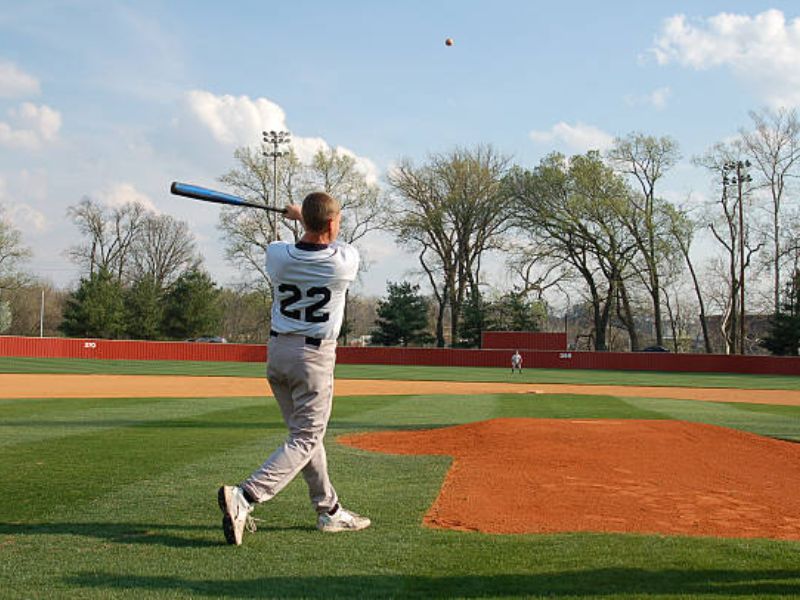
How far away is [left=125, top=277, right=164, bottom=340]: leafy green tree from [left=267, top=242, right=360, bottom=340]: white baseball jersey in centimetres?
5802

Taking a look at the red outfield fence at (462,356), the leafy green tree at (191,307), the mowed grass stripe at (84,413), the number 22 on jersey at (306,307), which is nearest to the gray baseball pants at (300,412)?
the number 22 on jersey at (306,307)

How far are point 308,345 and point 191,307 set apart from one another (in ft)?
191

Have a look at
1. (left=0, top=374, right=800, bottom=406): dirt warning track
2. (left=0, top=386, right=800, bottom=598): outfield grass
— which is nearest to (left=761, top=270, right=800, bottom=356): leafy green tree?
(left=0, top=374, right=800, bottom=406): dirt warning track

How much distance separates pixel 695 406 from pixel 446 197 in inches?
1587

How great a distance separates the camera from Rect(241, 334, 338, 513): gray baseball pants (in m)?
4.64

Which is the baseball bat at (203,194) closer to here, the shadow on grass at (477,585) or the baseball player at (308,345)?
the baseball player at (308,345)

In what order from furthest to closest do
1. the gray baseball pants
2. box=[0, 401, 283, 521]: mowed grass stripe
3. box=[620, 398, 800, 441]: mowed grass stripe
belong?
1. box=[620, 398, 800, 441]: mowed grass stripe
2. box=[0, 401, 283, 521]: mowed grass stripe
3. the gray baseball pants

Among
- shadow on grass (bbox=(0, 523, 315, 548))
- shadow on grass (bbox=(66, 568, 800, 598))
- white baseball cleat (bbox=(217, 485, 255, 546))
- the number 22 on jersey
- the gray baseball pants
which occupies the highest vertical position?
the number 22 on jersey

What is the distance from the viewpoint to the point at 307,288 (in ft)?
15.7

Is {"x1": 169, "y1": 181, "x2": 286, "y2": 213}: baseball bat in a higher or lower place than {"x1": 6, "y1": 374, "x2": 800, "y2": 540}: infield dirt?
higher

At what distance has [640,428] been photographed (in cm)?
1074

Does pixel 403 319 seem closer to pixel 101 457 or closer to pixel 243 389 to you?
pixel 243 389

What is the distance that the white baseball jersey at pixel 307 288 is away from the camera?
15.5 feet

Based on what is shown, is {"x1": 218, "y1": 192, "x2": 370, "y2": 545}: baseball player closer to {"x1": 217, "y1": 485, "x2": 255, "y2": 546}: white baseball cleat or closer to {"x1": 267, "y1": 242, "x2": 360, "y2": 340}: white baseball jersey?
{"x1": 267, "y1": 242, "x2": 360, "y2": 340}: white baseball jersey
